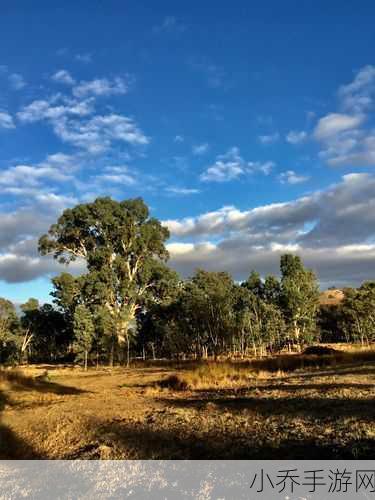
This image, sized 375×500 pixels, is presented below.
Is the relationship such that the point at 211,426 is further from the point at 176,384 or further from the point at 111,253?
the point at 111,253

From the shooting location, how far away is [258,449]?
6016mm

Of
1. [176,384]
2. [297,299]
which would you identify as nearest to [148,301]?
[297,299]

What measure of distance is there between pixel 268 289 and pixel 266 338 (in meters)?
13.3

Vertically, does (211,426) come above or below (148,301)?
below

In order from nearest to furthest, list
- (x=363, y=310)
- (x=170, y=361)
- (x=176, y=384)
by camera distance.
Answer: (x=176, y=384)
(x=170, y=361)
(x=363, y=310)

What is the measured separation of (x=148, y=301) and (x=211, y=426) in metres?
43.5

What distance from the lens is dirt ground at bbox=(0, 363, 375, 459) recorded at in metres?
6.10

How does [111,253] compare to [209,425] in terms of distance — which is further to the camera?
[111,253]

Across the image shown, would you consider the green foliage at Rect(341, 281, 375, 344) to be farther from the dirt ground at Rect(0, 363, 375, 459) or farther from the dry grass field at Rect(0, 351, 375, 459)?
the dirt ground at Rect(0, 363, 375, 459)

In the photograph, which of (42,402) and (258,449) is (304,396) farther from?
(42,402)

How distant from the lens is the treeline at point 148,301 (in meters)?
45.3

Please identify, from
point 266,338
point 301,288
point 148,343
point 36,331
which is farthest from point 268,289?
point 36,331

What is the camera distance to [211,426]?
7746 mm

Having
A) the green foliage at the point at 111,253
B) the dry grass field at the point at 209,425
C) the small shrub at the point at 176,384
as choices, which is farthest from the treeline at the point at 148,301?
the dry grass field at the point at 209,425
